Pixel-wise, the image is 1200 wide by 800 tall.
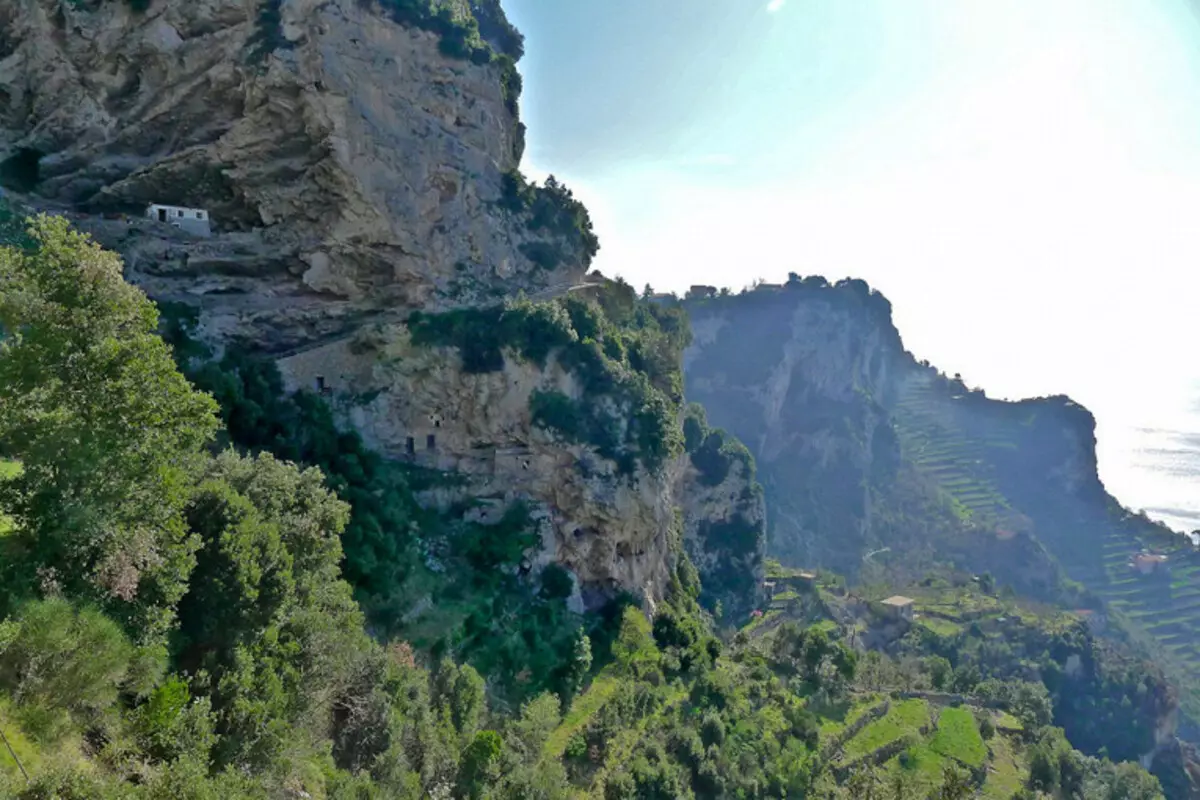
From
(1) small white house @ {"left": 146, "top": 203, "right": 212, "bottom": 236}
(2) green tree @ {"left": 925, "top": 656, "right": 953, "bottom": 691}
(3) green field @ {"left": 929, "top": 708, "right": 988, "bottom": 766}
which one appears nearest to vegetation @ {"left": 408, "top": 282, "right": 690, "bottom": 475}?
(1) small white house @ {"left": 146, "top": 203, "right": 212, "bottom": 236}

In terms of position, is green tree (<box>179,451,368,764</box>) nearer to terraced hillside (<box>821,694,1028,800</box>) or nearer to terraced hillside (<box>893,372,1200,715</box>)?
terraced hillside (<box>821,694,1028,800</box>)

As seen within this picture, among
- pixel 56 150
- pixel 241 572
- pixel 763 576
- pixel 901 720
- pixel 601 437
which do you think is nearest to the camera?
pixel 241 572

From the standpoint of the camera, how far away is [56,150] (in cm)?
2817

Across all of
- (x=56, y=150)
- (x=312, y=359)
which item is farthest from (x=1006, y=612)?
(x=56, y=150)

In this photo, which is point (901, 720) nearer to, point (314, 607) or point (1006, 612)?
point (314, 607)

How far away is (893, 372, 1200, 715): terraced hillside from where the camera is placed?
8900 centimetres

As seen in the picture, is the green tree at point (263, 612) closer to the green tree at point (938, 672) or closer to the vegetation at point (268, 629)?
the vegetation at point (268, 629)

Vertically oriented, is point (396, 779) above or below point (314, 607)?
below

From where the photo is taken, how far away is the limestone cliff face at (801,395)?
97969 mm

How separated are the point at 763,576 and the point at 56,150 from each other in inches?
2263

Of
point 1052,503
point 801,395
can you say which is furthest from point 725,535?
point 1052,503

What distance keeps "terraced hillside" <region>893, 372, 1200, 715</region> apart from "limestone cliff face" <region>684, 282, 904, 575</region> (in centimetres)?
1461

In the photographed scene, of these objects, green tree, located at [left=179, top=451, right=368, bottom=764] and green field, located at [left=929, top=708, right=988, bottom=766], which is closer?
green tree, located at [left=179, top=451, right=368, bottom=764]

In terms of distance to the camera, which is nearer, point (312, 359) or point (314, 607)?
point (314, 607)
